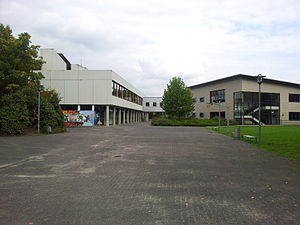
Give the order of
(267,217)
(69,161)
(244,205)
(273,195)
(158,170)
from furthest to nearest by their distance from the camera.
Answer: (69,161) < (158,170) < (273,195) < (244,205) < (267,217)

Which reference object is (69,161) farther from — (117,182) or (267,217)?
(267,217)

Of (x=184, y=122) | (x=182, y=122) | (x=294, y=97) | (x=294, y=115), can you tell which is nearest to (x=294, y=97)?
(x=294, y=97)

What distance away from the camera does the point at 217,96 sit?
183 ft

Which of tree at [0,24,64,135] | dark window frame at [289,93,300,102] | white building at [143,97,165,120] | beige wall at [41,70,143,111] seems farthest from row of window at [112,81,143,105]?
dark window frame at [289,93,300,102]

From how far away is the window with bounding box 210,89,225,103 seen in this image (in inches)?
2122

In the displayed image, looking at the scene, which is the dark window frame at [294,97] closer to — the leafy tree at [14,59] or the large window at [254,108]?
the large window at [254,108]

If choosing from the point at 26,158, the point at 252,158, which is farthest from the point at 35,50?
the point at 252,158

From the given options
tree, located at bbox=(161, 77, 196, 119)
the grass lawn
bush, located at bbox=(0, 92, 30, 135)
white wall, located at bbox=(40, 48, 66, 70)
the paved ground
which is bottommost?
the paved ground

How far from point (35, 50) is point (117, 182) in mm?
21099

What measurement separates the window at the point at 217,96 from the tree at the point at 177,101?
1054 cm

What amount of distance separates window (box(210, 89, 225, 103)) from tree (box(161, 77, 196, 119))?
10.5 meters

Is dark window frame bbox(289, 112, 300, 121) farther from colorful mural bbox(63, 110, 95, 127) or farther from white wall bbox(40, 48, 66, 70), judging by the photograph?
white wall bbox(40, 48, 66, 70)

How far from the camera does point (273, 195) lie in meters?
5.19

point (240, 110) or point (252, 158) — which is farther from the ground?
point (240, 110)
